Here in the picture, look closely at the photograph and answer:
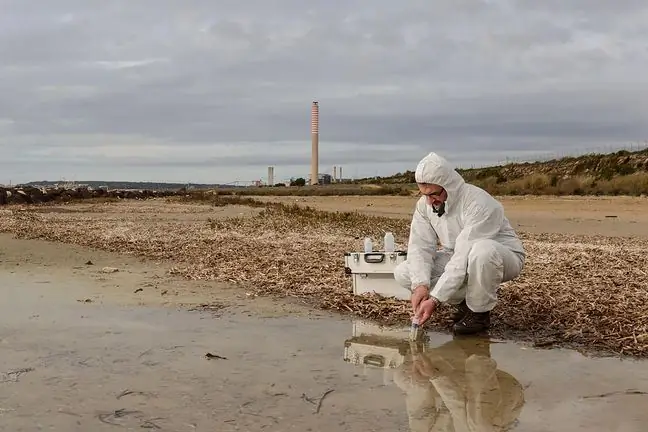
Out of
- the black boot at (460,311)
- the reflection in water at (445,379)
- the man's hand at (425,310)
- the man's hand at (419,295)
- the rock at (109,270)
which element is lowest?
the reflection in water at (445,379)

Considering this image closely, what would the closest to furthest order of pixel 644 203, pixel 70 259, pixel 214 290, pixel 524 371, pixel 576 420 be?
1. pixel 576 420
2. pixel 524 371
3. pixel 214 290
4. pixel 70 259
5. pixel 644 203

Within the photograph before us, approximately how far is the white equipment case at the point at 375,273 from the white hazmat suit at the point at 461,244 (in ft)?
3.39

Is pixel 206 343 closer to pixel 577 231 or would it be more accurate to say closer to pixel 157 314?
pixel 157 314

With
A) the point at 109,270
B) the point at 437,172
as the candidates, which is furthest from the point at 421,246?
the point at 109,270

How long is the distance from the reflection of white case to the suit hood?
51.9 inches

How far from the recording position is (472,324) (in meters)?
6.10

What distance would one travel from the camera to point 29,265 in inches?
446

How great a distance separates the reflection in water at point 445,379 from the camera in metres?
3.98

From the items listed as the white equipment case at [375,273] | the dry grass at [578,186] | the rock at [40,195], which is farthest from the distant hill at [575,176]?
the white equipment case at [375,273]

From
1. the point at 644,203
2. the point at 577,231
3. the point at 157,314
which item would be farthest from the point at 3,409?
the point at 644,203

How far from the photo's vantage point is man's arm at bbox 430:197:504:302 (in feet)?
19.2

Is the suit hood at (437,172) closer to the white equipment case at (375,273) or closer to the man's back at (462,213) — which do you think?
the man's back at (462,213)

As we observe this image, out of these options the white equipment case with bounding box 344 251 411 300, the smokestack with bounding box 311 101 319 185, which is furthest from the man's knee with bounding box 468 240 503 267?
the smokestack with bounding box 311 101 319 185

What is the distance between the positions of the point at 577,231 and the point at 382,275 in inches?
530
